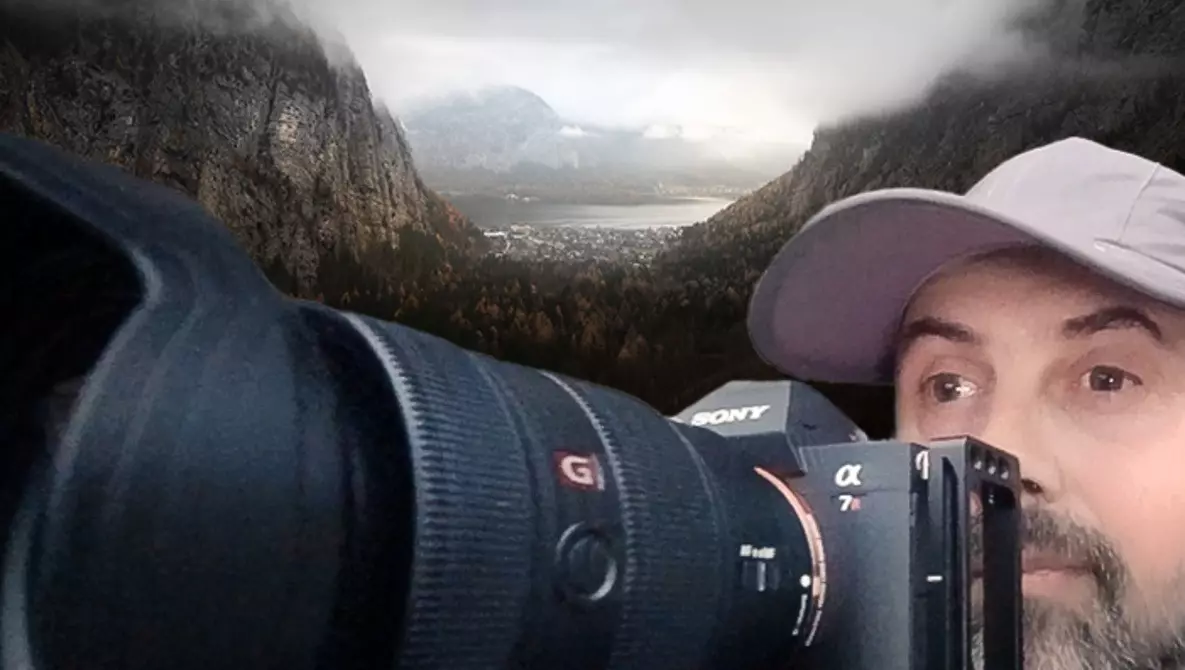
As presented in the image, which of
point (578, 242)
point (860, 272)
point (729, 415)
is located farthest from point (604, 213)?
point (729, 415)

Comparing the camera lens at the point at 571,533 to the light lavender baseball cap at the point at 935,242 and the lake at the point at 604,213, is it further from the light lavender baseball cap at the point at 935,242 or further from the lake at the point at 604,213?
the lake at the point at 604,213

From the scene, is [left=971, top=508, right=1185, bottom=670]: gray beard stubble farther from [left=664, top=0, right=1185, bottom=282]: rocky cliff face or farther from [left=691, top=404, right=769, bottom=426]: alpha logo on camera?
[left=664, top=0, right=1185, bottom=282]: rocky cliff face

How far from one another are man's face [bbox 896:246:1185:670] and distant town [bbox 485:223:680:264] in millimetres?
726

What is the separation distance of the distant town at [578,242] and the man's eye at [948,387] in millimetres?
714

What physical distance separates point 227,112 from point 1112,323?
33.2 inches

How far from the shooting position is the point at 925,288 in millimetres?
A: 635

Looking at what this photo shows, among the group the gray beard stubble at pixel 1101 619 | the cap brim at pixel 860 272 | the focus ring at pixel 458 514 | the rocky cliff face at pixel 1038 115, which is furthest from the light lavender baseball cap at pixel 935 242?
the rocky cliff face at pixel 1038 115

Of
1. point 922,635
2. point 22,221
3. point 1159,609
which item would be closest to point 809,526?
point 922,635

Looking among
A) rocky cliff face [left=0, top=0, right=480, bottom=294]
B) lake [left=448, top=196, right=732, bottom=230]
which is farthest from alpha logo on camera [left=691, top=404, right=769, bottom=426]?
lake [left=448, top=196, right=732, bottom=230]

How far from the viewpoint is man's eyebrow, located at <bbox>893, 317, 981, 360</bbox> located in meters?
0.59

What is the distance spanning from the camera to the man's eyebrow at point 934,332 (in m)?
0.59

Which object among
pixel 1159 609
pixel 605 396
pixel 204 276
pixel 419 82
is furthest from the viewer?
pixel 419 82

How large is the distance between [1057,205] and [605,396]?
292 millimetres

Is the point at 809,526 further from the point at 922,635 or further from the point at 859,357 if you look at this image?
the point at 859,357
